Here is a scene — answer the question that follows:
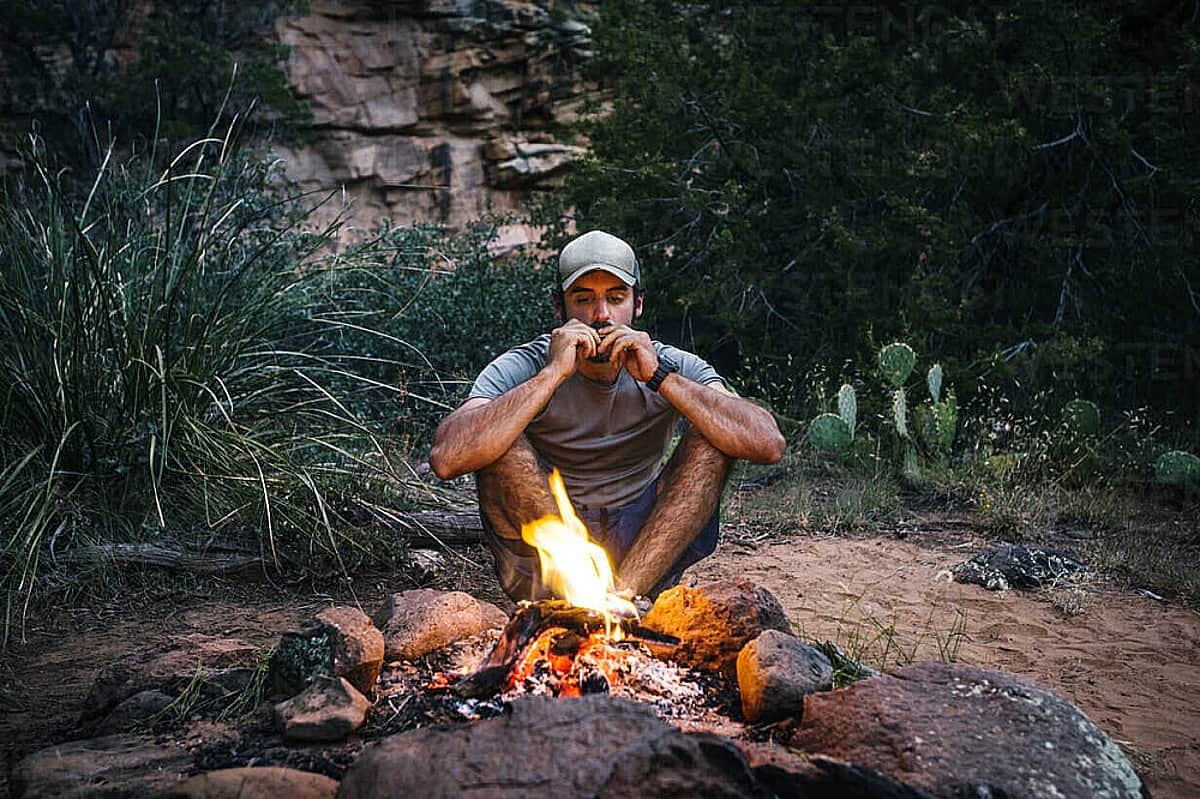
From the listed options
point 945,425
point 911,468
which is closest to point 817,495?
point 911,468

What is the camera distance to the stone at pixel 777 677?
2.17 metres

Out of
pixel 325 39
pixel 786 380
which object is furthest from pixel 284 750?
pixel 325 39

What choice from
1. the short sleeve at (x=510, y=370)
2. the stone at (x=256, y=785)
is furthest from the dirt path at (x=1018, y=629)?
the stone at (x=256, y=785)

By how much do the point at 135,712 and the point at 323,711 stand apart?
0.62 meters

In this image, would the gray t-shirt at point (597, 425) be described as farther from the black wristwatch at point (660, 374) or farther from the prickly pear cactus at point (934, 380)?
the prickly pear cactus at point (934, 380)

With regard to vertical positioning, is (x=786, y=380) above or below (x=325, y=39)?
below

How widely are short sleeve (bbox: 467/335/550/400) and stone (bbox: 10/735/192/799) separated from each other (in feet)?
4.82

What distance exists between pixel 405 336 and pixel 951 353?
4.29m

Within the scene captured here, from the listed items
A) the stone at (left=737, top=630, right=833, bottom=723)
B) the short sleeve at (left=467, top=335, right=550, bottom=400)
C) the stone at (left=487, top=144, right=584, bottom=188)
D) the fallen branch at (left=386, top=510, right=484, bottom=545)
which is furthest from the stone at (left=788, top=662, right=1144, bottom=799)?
the stone at (left=487, top=144, right=584, bottom=188)

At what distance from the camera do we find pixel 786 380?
7.80 meters

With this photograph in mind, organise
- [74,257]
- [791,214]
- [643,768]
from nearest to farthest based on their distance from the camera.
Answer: [643,768] → [74,257] → [791,214]

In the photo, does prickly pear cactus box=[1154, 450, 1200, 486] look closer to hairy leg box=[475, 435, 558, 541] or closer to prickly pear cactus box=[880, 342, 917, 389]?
prickly pear cactus box=[880, 342, 917, 389]

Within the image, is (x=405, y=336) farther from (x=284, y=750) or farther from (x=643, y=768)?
(x=643, y=768)

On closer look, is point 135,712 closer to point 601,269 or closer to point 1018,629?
point 601,269
